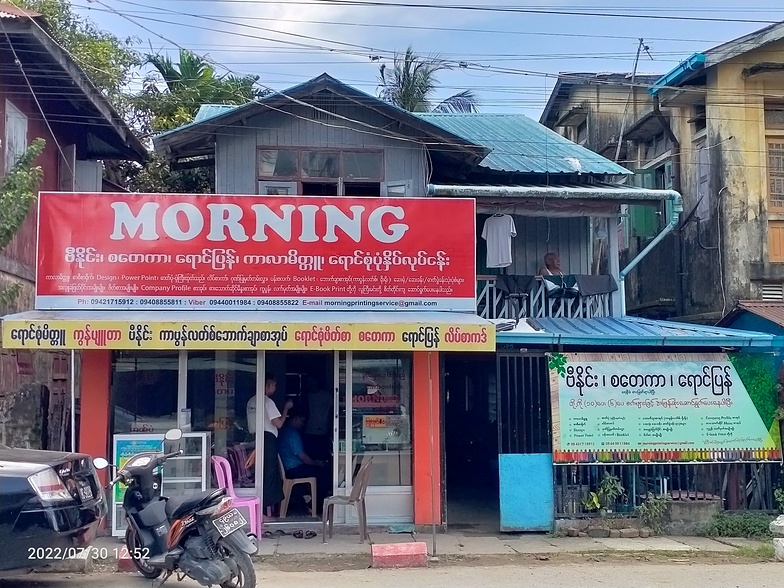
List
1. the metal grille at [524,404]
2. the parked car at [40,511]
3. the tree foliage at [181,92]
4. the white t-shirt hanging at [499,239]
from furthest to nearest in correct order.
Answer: the tree foliage at [181,92], the white t-shirt hanging at [499,239], the metal grille at [524,404], the parked car at [40,511]

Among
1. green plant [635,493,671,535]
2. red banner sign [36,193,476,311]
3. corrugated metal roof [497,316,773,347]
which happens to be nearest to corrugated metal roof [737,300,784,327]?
corrugated metal roof [497,316,773,347]

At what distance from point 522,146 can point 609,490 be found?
20.2ft

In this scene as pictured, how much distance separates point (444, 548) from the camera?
30.1 feet

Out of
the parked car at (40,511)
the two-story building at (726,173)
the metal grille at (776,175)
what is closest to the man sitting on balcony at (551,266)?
the two-story building at (726,173)

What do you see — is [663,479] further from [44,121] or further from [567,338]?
[44,121]

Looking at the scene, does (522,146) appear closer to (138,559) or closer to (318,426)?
(318,426)

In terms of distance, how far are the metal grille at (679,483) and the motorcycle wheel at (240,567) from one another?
4.72 meters

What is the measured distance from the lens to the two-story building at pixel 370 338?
940cm

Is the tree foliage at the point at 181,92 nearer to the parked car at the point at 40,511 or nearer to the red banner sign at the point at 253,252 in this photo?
the red banner sign at the point at 253,252

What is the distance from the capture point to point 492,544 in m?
9.45

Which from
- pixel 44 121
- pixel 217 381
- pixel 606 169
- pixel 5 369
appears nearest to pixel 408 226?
pixel 217 381

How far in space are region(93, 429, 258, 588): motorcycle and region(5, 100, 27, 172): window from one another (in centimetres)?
631

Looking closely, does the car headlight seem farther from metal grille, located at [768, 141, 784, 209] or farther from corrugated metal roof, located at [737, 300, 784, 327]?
metal grille, located at [768, 141, 784, 209]

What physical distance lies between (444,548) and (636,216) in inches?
316
